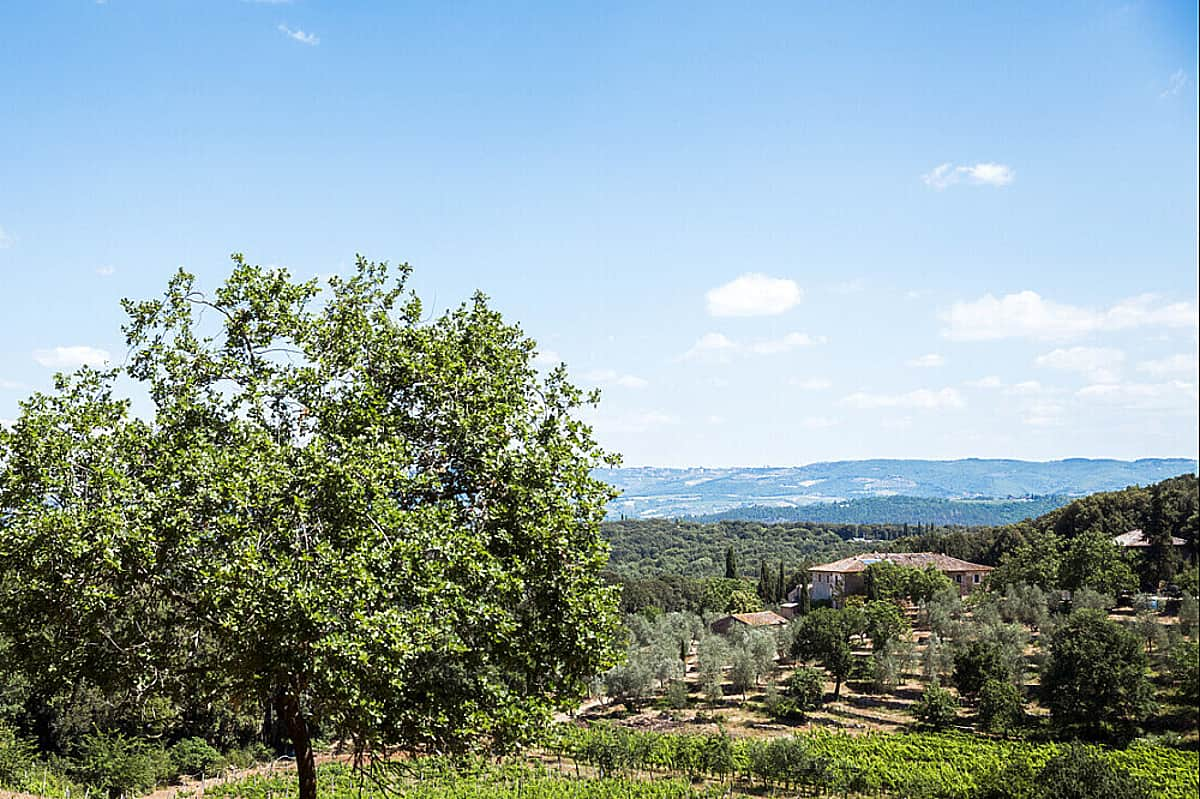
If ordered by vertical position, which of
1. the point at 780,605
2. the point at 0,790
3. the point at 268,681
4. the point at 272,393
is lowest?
the point at 780,605

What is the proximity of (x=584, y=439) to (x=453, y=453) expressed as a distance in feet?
4.88

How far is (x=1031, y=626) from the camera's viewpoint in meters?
47.2

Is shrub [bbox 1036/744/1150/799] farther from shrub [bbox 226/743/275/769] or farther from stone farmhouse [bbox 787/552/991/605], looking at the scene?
stone farmhouse [bbox 787/552/991/605]

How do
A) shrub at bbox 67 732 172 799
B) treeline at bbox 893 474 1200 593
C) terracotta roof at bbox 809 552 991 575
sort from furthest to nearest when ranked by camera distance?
terracotta roof at bbox 809 552 991 575, treeline at bbox 893 474 1200 593, shrub at bbox 67 732 172 799

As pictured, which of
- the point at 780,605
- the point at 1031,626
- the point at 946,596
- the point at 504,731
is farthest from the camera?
the point at 780,605

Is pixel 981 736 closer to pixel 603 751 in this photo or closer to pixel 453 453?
pixel 603 751

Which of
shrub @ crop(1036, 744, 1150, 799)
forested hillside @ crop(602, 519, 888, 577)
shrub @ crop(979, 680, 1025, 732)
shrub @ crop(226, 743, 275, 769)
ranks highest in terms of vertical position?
shrub @ crop(1036, 744, 1150, 799)

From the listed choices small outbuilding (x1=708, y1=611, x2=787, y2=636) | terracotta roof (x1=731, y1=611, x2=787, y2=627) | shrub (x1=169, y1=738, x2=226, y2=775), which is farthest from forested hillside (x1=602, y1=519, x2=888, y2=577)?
shrub (x1=169, y1=738, x2=226, y2=775)

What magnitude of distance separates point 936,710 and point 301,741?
3284 centimetres

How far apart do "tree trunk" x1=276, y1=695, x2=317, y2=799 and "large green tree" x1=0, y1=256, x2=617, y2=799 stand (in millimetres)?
34

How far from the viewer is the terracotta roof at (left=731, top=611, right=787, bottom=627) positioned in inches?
2397

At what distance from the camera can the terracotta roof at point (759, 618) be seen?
60875mm

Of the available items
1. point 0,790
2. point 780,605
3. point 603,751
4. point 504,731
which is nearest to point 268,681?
point 504,731

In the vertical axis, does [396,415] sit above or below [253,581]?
above
